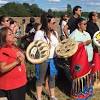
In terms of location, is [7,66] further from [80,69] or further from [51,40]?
[80,69]

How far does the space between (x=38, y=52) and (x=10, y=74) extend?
1563mm

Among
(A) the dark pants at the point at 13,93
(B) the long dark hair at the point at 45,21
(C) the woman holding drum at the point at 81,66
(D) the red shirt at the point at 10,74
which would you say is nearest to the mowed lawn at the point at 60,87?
(C) the woman holding drum at the point at 81,66

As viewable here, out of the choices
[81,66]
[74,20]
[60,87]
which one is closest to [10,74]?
[81,66]

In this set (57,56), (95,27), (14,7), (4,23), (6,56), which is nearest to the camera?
(6,56)

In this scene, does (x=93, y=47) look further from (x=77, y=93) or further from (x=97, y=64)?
(x=77, y=93)

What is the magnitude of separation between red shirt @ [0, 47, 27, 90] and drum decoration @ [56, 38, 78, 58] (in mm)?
1649

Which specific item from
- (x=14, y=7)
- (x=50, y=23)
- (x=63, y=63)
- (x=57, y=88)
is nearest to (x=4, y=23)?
(x=50, y=23)

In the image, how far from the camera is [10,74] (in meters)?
4.42

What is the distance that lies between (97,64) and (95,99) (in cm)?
74

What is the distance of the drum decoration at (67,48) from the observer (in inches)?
237

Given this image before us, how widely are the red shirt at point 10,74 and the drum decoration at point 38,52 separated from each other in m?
1.27

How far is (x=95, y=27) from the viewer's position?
7.79 m

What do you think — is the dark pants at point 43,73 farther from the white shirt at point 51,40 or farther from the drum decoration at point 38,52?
the drum decoration at point 38,52

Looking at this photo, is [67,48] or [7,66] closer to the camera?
[7,66]
